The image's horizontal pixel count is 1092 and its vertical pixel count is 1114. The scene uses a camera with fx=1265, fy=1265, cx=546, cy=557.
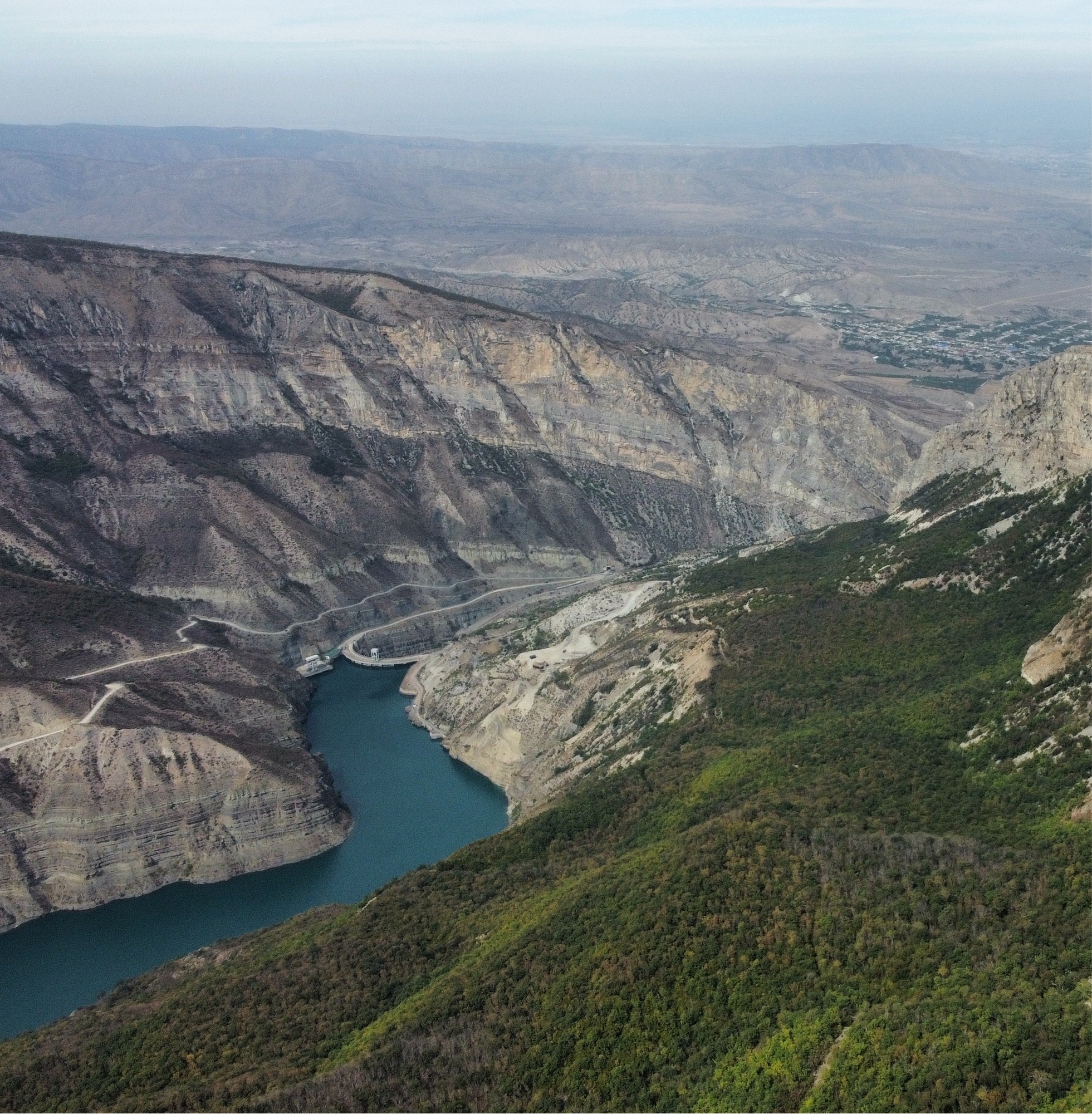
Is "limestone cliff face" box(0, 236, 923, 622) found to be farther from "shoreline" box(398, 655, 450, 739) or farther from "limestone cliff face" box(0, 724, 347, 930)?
"limestone cliff face" box(0, 724, 347, 930)

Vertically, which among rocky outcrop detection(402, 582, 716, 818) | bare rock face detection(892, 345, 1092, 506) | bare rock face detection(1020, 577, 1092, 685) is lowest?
rocky outcrop detection(402, 582, 716, 818)

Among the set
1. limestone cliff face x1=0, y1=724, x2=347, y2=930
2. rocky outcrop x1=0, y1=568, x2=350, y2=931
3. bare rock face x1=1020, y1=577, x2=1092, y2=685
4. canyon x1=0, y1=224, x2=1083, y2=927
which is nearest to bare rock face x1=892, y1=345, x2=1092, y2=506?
bare rock face x1=1020, y1=577, x2=1092, y2=685

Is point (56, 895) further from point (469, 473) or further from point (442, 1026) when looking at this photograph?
point (469, 473)

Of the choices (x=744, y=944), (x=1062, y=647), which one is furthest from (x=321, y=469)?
(x=744, y=944)

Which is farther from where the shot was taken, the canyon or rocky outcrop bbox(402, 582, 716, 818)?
the canyon

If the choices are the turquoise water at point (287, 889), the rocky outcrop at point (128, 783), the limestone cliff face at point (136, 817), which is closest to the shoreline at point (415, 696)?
the turquoise water at point (287, 889)

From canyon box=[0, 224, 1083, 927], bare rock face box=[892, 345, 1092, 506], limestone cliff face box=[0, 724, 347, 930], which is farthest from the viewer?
canyon box=[0, 224, 1083, 927]

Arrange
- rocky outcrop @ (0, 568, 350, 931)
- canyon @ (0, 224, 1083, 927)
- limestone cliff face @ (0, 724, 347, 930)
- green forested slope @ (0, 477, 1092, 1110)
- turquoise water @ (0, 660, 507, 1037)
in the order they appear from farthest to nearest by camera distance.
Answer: canyon @ (0, 224, 1083, 927), rocky outcrop @ (0, 568, 350, 931), limestone cliff face @ (0, 724, 347, 930), turquoise water @ (0, 660, 507, 1037), green forested slope @ (0, 477, 1092, 1110)
